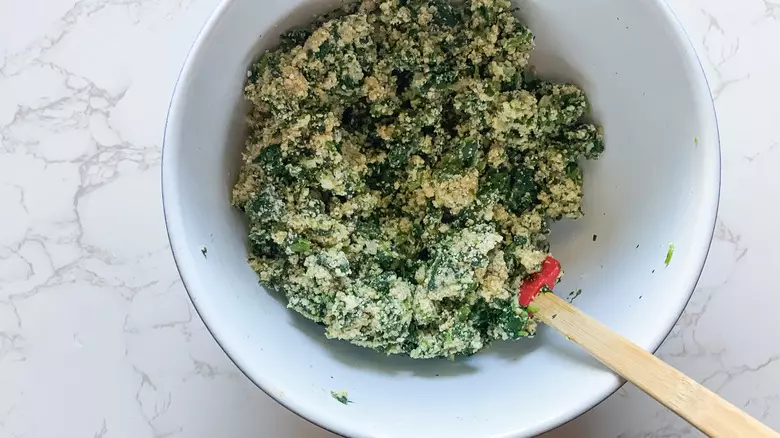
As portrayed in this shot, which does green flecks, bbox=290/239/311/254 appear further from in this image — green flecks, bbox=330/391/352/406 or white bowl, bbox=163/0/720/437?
green flecks, bbox=330/391/352/406

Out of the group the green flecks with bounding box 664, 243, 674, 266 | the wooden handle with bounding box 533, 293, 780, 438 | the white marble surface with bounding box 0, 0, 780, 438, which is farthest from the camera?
the white marble surface with bounding box 0, 0, 780, 438

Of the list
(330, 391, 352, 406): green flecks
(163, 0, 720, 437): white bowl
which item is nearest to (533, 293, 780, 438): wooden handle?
(163, 0, 720, 437): white bowl

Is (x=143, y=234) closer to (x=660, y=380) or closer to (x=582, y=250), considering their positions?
(x=582, y=250)

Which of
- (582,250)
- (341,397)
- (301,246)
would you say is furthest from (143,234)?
(582,250)

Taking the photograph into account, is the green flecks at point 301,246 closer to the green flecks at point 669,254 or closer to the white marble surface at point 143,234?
the white marble surface at point 143,234

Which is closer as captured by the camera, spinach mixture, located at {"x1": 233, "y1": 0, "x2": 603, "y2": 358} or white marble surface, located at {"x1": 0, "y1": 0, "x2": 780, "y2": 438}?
spinach mixture, located at {"x1": 233, "y1": 0, "x2": 603, "y2": 358}
